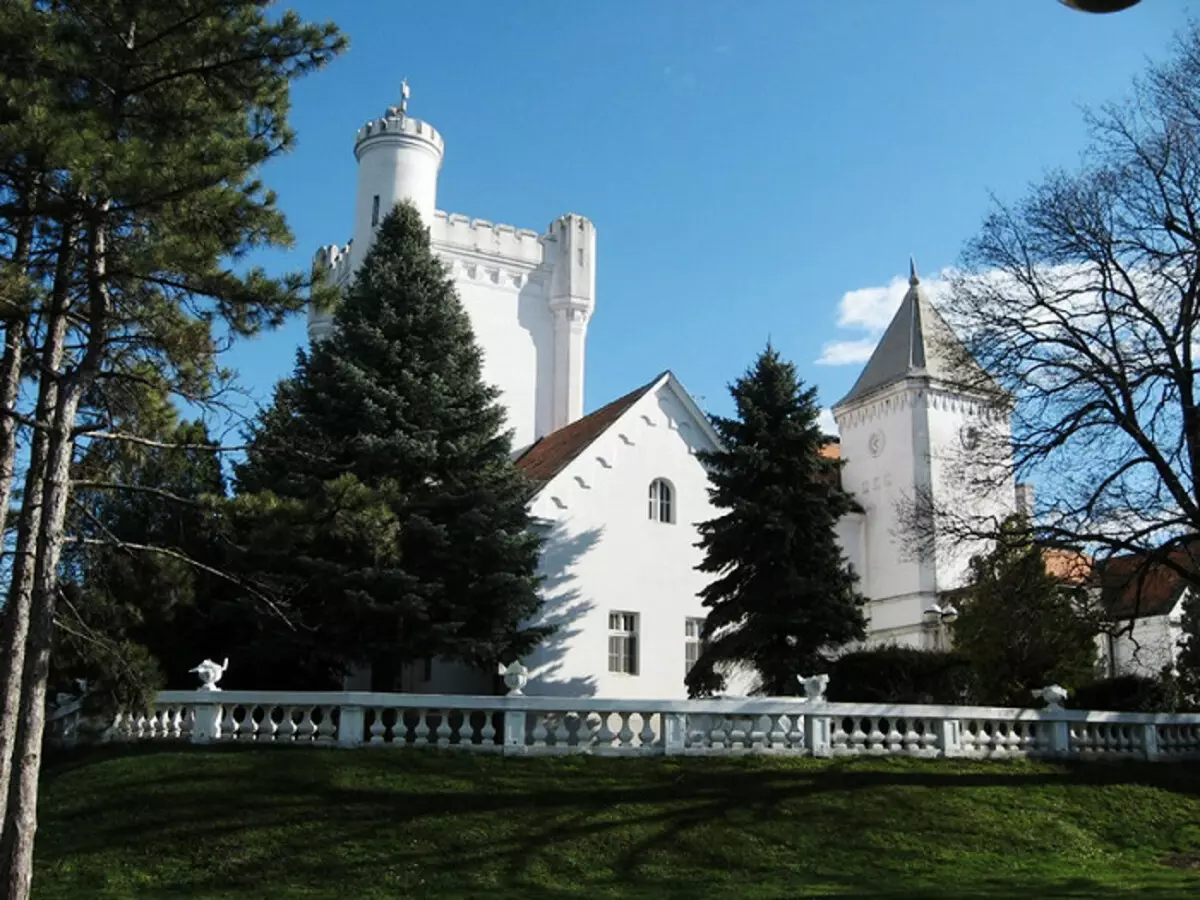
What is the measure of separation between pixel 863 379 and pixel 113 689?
38958mm

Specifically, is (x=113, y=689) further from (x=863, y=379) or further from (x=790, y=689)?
(x=863, y=379)

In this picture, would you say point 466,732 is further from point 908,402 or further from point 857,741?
point 908,402

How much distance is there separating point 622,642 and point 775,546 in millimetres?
5940

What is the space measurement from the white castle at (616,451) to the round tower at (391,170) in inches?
2.1

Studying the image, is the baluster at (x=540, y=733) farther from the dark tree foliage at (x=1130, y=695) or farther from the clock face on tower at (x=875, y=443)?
the clock face on tower at (x=875, y=443)

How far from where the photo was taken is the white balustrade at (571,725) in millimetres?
17078

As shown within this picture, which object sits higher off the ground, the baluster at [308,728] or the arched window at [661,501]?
the arched window at [661,501]

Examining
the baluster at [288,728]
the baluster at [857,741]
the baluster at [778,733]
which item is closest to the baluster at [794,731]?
the baluster at [778,733]

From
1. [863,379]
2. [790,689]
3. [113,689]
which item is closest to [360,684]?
[790,689]

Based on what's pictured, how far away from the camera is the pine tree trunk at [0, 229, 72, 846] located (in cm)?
1180


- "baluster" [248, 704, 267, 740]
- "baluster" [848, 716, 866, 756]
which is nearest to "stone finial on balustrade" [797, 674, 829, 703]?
"baluster" [848, 716, 866, 756]

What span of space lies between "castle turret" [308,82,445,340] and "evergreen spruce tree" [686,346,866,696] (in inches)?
620

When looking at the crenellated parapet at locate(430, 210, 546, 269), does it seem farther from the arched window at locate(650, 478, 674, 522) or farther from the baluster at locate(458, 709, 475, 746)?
the baluster at locate(458, 709, 475, 746)

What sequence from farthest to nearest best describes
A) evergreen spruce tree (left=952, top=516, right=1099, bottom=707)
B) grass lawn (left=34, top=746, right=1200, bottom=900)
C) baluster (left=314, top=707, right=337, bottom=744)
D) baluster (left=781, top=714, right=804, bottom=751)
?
evergreen spruce tree (left=952, top=516, right=1099, bottom=707) < baluster (left=781, top=714, right=804, bottom=751) < baluster (left=314, top=707, right=337, bottom=744) < grass lawn (left=34, top=746, right=1200, bottom=900)
